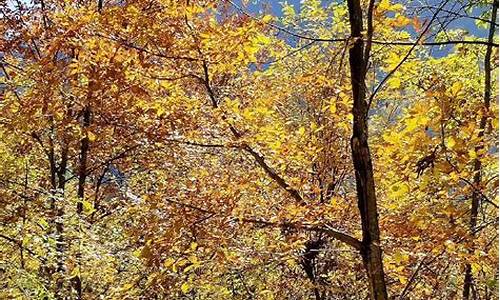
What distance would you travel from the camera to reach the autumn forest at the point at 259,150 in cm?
261

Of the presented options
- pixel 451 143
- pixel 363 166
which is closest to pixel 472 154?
pixel 451 143

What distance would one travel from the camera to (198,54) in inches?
177

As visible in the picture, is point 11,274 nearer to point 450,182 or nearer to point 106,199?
point 450,182

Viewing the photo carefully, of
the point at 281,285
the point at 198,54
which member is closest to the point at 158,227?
the point at 198,54

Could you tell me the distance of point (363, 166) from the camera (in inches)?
102

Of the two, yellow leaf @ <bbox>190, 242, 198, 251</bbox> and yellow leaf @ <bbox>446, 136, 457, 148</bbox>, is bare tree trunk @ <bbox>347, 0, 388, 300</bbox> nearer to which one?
yellow leaf @ <bbox>446, 136, 457, 148</bbox>

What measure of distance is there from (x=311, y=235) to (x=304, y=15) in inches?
124

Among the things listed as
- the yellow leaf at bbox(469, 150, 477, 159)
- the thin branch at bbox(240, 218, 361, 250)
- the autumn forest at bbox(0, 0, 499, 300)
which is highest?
the autumn forest at bbox(0, 0, 499, 300)

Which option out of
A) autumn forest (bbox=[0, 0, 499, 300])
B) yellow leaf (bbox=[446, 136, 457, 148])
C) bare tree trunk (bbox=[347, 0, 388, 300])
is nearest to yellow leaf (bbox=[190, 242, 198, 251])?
autumn forest (bbox=[0, 0, 499, 300])

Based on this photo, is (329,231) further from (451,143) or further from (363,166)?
(451,143)

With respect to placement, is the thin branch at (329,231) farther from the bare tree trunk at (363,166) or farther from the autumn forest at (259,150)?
the bare tree trunk at (363,166)

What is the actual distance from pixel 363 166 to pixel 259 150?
6.49 feet

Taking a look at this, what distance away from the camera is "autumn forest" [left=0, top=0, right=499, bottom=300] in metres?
2.61

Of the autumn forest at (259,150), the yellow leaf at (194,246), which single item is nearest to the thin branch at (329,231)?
the autumn forest at (259,150)
